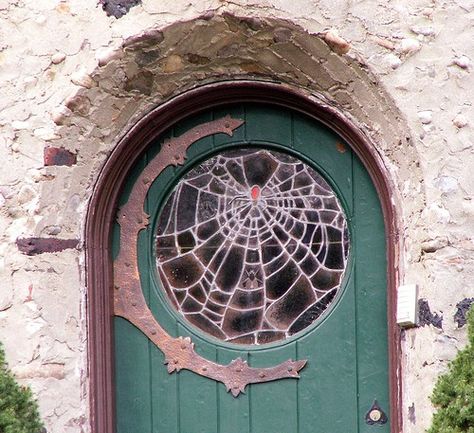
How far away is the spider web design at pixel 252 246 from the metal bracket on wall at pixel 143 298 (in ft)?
0.35

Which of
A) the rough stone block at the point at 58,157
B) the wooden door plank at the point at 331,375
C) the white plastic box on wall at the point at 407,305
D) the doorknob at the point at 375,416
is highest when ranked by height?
the rough stone block at the point at 58,157

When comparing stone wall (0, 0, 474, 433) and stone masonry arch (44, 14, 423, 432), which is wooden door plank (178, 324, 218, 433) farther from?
stone wall (0, 0, 474, 433)

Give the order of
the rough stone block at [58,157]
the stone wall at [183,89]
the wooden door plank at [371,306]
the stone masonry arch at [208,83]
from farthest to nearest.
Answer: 1. the wooden door plank at [371,306]
2. the rough stone block at [58,157]
3. the stone masonry arch at [208,83]
4. the stone wall at [183,89]

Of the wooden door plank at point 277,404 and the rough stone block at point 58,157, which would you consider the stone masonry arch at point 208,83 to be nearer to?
the rough stone block at point 58,157

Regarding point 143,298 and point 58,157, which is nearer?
point 58,157

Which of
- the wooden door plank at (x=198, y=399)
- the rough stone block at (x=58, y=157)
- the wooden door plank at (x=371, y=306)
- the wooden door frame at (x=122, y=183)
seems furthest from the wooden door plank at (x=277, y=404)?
the rough stone block at (x=58, y=157)

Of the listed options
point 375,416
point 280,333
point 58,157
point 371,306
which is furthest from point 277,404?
point 58,157

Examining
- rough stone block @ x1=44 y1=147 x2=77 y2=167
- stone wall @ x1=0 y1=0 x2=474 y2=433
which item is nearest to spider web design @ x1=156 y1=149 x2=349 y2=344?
stone wall @ x1=0 y1=0 x2=474 y2=433

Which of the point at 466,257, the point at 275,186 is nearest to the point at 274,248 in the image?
the point at 275,186

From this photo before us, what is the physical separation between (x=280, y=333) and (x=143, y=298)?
60 cm

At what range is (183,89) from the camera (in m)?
4.95

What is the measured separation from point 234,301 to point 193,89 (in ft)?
3.00

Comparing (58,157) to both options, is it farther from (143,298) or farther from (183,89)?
(143,298)

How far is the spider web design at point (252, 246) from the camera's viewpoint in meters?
4.98
